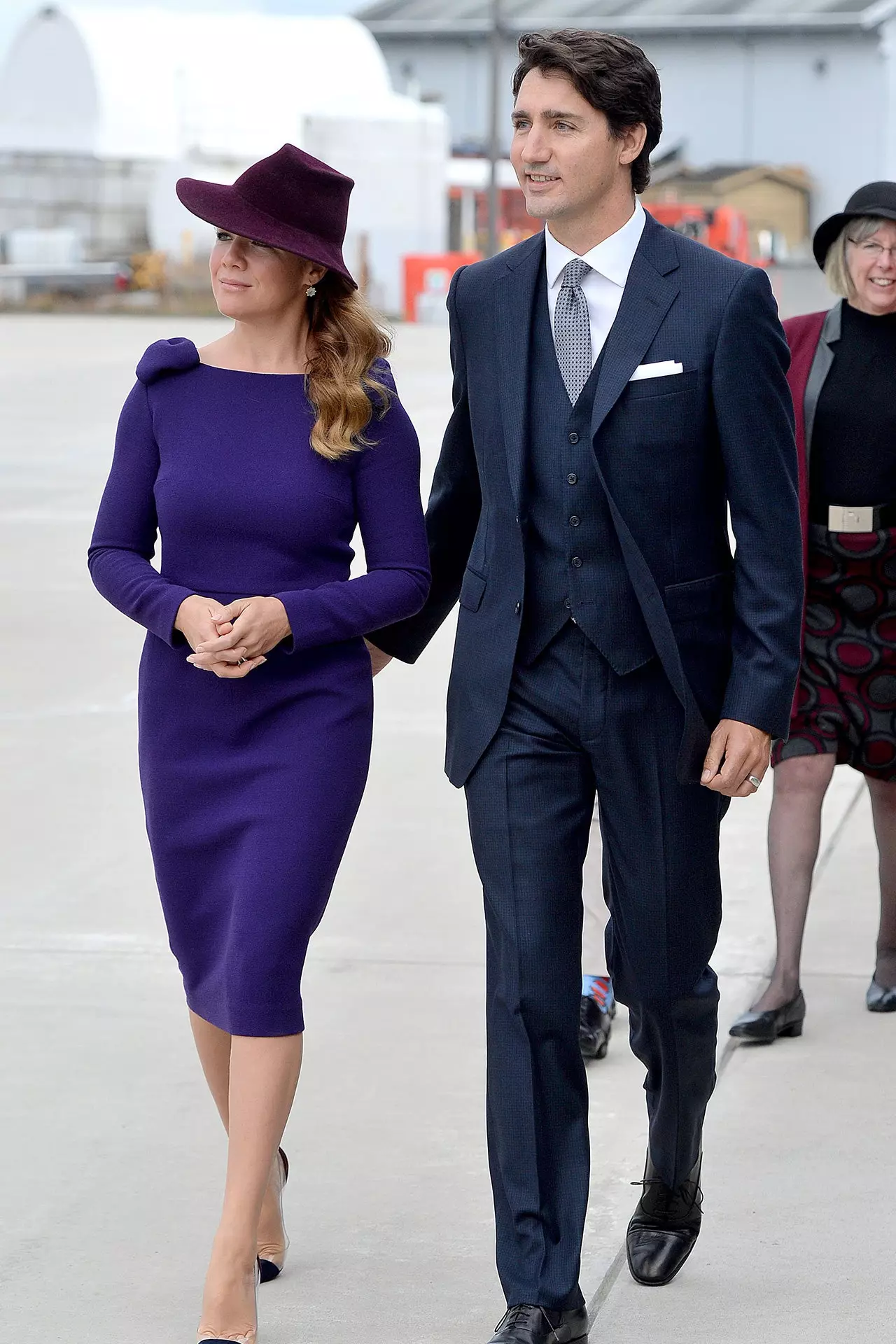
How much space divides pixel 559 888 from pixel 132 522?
0.91 m

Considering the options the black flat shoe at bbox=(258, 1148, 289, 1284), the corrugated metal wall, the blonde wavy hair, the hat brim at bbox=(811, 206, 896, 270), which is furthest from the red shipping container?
Result: the black flat shoe at bbox=(258, 1148, 289, 1284)

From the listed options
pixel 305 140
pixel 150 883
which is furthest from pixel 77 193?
pixel 150 883

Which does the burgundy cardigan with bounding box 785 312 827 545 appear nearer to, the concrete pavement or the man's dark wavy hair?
the concrete pavement

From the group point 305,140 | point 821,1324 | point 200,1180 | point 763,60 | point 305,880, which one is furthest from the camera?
point 763,60

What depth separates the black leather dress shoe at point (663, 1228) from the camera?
344 centimetres

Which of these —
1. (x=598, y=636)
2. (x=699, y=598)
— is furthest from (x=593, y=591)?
(x=699, y=598)

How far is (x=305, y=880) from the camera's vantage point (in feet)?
10.2

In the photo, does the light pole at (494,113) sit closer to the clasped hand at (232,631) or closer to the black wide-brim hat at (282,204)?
the black wide-brim hat at (282,204)

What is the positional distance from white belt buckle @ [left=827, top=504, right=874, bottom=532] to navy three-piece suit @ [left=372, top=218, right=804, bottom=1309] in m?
1.40

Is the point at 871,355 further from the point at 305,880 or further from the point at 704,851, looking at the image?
the point at 305,880

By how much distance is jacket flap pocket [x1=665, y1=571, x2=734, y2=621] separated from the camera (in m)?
3.13

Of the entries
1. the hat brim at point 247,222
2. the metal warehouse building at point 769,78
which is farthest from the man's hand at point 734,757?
the metal warehouse building at point 769,78

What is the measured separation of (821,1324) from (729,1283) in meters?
0.21

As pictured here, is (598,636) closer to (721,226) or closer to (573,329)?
(573,329)
